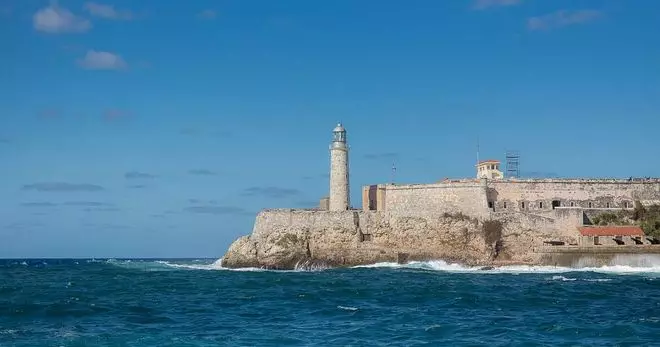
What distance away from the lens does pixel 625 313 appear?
83.0 ft

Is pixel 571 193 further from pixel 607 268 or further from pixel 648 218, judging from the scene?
pixel 607 268

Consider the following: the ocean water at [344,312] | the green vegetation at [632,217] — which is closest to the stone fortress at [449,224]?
the green vegetation at [632,217]

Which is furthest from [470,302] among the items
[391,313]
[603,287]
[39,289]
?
[39,289]

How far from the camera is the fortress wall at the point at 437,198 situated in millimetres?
51719

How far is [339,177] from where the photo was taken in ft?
182

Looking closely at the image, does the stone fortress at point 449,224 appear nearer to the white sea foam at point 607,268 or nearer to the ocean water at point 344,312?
the white sea foam at point 607,268

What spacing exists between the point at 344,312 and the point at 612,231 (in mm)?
27823

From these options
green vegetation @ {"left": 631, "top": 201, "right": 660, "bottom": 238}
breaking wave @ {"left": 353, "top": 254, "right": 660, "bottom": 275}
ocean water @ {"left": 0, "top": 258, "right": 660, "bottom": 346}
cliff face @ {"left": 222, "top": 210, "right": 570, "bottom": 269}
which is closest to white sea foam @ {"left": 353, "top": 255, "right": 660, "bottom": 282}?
breaking wave @ {"left": 353, "top": 254, "right": 660, "bottom": 275}

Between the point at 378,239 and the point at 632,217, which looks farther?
the point at 378,239

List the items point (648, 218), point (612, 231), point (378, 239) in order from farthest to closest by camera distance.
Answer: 1. point (378, 239)
2. point (648, 218)
3. point (612, 231)

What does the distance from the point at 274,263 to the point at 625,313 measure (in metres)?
30.4

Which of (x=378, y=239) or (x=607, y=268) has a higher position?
(x=378, y=239)

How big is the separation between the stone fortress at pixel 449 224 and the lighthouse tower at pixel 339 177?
0.23 feet

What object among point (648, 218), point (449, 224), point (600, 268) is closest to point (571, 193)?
point (648, 218)
